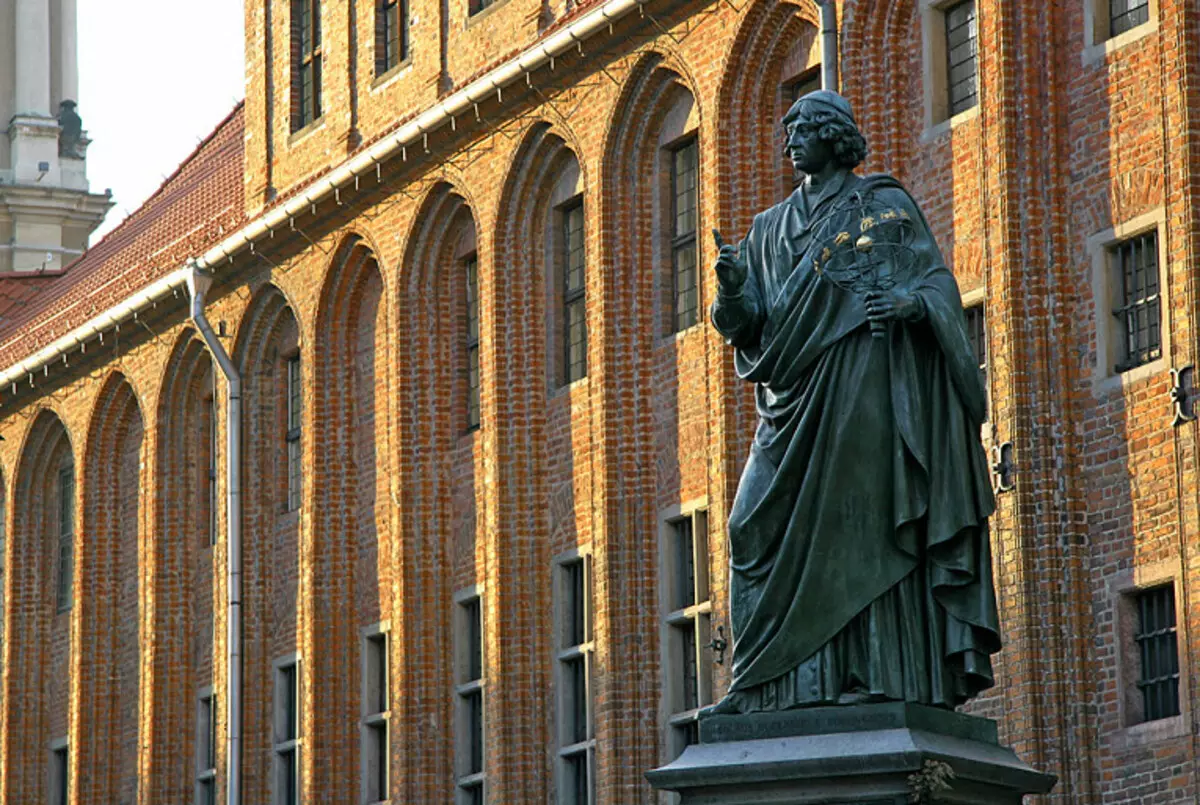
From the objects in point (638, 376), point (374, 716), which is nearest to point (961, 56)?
point (638, 376)

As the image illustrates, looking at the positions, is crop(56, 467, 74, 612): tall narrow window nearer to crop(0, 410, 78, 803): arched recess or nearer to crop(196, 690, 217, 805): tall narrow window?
crop(0, 410, 78, 803): arched recess

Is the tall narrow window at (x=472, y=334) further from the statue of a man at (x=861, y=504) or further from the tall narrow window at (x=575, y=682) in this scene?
the statue of a man at (x=861, y=504)

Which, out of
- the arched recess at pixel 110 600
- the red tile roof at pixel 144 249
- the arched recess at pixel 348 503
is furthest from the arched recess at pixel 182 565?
the arched recess at pixel 348 503

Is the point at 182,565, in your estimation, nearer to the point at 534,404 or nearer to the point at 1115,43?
the point at 534,404

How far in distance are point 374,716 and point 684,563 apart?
22.3 ft

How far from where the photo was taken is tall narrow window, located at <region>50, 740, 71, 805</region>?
142 ft

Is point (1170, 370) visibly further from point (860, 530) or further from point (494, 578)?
point (860, 530)

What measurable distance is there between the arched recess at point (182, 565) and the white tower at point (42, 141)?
2350 centimetres

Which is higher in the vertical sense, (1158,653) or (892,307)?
(892,307)

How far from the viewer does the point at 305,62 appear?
3853 cm

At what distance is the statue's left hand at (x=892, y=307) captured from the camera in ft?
30.9

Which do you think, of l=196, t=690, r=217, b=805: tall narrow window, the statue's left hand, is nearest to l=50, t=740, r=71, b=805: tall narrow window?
l=196, t=690, r=217, b=805: tall narrow window

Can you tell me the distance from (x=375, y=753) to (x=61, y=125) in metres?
33.6

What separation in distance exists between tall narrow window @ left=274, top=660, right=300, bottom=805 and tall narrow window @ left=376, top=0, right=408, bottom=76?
747cm
